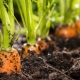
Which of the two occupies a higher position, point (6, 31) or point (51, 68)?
point (6, 31)

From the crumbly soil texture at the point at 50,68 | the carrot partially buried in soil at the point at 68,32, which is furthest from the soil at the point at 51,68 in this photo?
the carrot partially buried in soil at the point at 68,32

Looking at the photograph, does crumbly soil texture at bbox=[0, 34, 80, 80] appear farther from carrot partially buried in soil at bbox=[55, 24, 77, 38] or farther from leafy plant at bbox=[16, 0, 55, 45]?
carrot partially buried in soil at bbox=[55, 24, 77, 38]

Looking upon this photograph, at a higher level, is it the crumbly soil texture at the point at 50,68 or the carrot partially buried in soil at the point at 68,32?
the crumbly soil texture at the point at 50,68

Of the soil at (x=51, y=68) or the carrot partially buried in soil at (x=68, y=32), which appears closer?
the soil at (x=51, y=68)

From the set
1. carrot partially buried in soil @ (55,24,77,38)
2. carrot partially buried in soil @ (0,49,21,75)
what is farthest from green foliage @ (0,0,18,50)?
carrot partially buried in soil @ (55,24,77,38)

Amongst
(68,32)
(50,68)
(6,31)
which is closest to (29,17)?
(6,31)

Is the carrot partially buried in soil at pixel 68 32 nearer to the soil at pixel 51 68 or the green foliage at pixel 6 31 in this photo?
the soil at pixel 51 68

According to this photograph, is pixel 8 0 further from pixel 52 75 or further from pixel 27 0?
pixel 52 75

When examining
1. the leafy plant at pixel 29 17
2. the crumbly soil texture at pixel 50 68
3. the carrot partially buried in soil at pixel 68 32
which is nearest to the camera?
the crumbly soil texture at pixel 50 68

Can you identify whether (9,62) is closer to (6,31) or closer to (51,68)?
(6,31)

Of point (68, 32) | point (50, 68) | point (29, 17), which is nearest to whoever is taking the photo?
point (50, 68)
